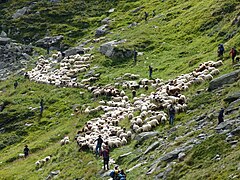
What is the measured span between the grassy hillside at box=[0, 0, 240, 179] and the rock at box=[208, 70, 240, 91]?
0.84 metres

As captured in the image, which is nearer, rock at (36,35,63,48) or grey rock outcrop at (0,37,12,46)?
rock at (36,35,63,48)

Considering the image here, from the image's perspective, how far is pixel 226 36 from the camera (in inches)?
2119

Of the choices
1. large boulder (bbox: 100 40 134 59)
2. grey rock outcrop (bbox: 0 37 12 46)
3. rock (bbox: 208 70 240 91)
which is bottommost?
rock (bbox: 208 70 240 91)

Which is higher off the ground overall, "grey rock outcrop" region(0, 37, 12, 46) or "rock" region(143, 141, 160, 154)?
"grey rock outcrop" region(0, 37, 12, 46)

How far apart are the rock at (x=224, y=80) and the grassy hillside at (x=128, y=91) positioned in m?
0.84

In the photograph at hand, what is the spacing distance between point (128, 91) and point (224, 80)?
18.4 m

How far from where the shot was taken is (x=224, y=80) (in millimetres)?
35312

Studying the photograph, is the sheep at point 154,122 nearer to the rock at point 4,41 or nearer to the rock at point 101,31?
the rock at point 101,31

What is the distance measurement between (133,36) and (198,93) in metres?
37.8

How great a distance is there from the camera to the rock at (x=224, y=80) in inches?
1356

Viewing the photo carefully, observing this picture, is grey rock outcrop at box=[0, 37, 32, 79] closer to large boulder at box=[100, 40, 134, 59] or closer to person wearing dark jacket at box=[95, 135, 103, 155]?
large boulder at box=[100, 40, 134, 59]

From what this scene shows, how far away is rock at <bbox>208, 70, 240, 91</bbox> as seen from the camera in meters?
34.4

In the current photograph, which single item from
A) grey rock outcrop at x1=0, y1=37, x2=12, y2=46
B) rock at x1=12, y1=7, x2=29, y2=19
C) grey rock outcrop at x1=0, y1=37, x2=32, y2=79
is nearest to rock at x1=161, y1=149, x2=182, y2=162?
grey rock outcrop at x1=0, y1=37, x2=32, y2=79

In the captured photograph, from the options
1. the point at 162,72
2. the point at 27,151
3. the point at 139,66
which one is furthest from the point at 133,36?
the point at 27,151
